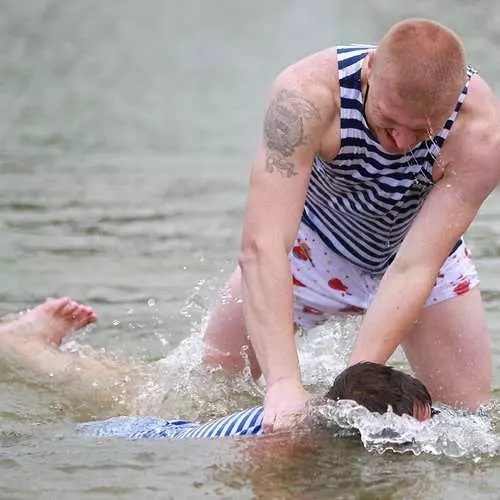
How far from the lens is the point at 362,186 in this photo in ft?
17.9

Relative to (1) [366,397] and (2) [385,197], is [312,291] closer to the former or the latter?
(2) [385,197]

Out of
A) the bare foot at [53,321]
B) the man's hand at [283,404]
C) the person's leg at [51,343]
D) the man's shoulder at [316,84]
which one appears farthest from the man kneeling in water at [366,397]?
the bare foot at [53,321]

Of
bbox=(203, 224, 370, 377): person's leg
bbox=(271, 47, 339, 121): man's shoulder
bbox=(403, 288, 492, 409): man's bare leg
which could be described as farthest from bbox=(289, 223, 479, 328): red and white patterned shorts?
bbox=(271, 47, 339, 121): man's shoulder

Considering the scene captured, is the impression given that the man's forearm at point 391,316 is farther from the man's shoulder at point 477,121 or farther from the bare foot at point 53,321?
the bare foot at point 53,321

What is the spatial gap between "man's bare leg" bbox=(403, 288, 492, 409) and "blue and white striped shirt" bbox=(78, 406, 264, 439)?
0.78 meters

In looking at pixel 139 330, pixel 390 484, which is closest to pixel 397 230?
pixel 390 484

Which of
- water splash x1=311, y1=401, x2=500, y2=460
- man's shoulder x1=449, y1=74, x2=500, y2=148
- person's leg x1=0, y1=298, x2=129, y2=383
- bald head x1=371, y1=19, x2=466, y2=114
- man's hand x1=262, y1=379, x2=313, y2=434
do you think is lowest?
person's leg x1=0, y1=298, x2=129, y2=383

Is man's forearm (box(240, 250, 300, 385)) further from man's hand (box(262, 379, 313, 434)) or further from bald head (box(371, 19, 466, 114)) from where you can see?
bald head (box(371, 19, 466, 114))

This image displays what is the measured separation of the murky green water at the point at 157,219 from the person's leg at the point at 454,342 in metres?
0.17

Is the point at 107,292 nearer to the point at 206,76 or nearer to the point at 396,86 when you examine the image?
the point at 396,86

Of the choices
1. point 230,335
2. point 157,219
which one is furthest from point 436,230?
point 157,219

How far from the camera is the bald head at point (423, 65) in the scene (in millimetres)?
4746

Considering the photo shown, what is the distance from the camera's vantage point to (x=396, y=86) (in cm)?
479

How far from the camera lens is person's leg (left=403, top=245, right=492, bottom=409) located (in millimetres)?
5691
